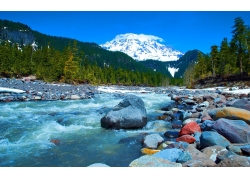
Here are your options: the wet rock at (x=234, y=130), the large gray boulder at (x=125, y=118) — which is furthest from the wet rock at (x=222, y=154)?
the large gray boulder at (x=125, y=118)

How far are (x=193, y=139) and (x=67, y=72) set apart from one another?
126 ft

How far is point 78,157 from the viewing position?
5.56m

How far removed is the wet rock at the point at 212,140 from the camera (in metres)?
5.47

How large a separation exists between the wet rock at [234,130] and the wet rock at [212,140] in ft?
1.56

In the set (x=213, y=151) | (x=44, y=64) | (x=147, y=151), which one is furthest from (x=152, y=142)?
(x=44, y=64)

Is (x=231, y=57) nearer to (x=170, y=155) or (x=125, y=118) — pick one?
(x=125, y=118)

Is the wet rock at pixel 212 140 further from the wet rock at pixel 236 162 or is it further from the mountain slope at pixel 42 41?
the mountain slope at pixel 42 41

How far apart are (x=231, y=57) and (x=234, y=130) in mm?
42710

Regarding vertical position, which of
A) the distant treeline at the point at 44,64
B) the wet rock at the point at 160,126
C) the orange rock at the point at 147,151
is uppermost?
the distant treeline at the point at 44,64

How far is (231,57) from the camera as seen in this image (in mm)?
43219

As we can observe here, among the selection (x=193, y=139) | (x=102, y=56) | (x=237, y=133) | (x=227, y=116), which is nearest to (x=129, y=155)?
(x=193, y=139)

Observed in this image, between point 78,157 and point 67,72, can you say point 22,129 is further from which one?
point 67,72
